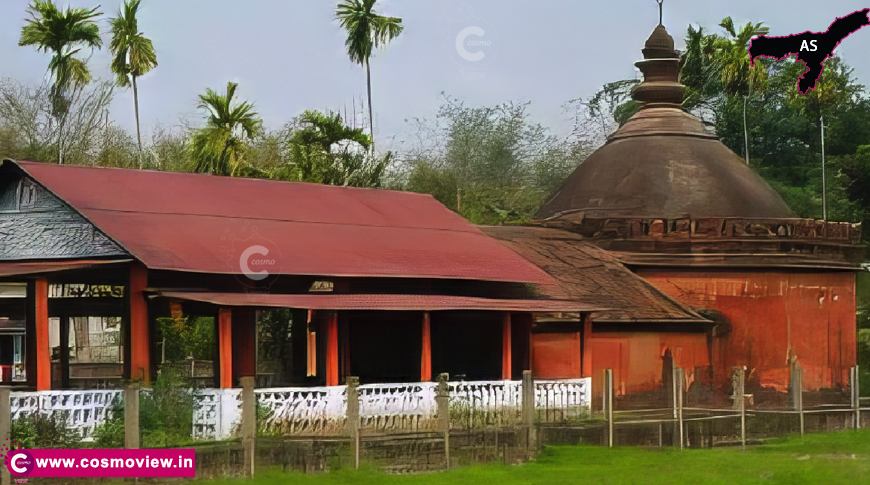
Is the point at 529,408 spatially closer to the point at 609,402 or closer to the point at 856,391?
the point at 609,402

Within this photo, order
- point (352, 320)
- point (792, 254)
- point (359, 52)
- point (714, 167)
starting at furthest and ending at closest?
point (359, 52) < point (714, 167) < point (792, 254) < point (352, 320)

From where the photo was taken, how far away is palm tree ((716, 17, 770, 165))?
57.1 m

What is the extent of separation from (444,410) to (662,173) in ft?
43.2

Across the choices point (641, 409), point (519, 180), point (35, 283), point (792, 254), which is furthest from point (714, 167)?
point (519, 180)

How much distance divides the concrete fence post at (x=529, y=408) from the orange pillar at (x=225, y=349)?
4796 millimetres

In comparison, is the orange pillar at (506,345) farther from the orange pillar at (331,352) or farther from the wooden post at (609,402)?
the orange pillar at (331,352)

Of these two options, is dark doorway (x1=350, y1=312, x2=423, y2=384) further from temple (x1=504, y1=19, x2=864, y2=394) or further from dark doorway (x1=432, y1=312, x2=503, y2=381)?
temple (x1=504, y1=19, x2=864, y2=394)

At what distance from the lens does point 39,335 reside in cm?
2005

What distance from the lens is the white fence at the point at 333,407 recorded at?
60.3 feet

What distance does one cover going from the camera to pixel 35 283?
20.3 m

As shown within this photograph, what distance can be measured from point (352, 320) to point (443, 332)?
2.05 m

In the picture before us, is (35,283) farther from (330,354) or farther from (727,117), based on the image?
(727,117)

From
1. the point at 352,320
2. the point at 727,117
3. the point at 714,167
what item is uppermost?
the point at 727,117

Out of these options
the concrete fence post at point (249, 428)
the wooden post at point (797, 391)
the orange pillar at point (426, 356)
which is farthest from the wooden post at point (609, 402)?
the concrete fence post at point (249, 428)
